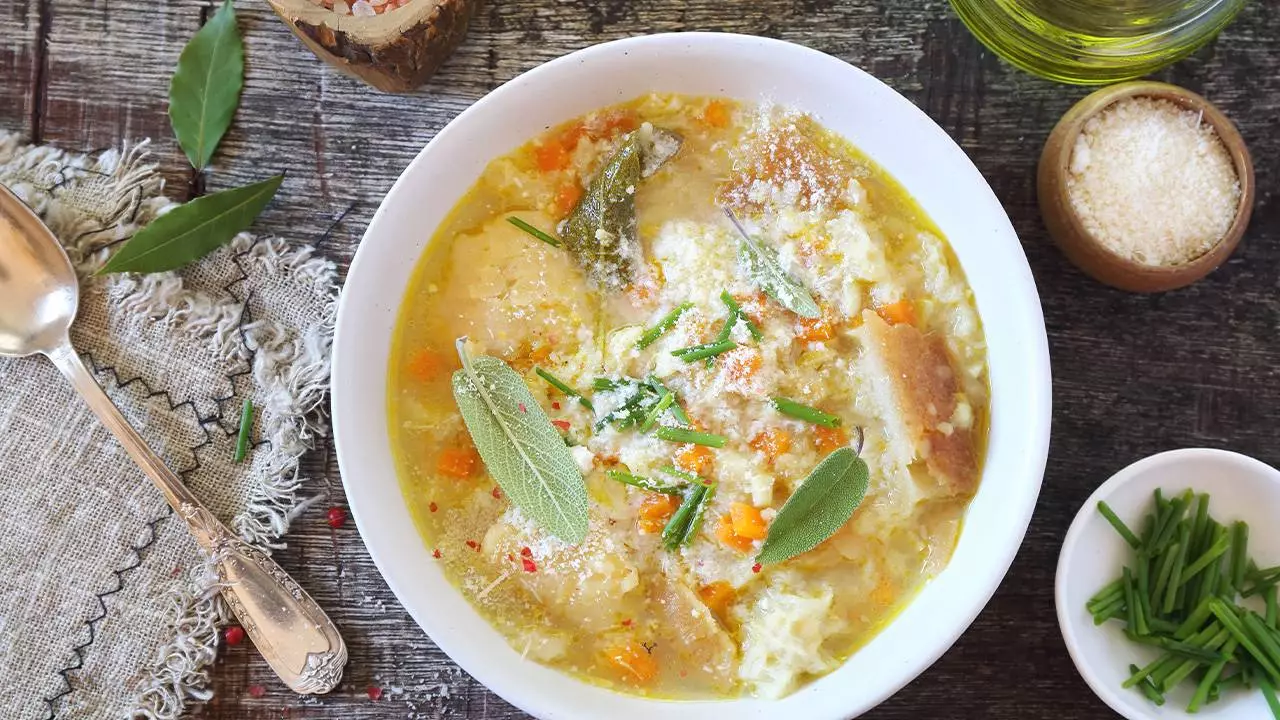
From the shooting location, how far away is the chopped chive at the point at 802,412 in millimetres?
2020

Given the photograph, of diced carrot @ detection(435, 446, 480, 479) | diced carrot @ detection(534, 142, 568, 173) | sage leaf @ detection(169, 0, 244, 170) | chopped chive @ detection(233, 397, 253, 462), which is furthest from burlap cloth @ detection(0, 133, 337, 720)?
diced carrot @ detection(534, 142, 568, 173)

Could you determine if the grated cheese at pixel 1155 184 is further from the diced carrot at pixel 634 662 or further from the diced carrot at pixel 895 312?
the diced carrot at pixel 634 662

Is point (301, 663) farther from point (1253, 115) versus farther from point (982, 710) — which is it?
point (1253, 115)

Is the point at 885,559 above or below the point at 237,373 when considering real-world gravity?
below

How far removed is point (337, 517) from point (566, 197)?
0.96 metres

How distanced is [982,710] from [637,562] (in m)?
0.98

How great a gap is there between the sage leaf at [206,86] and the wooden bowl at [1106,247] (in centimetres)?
197

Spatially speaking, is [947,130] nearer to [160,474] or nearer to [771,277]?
[771,277]

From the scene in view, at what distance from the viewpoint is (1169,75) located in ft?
7.56

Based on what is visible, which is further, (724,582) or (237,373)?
Answer: (237,373)

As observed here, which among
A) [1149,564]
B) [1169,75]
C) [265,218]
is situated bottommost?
[1149,564]

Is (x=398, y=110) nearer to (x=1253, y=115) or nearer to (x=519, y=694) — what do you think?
(x=519, y=694)

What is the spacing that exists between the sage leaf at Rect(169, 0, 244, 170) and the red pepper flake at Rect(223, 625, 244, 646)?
3.70 feet

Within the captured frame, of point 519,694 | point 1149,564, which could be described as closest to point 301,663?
point 519,694
